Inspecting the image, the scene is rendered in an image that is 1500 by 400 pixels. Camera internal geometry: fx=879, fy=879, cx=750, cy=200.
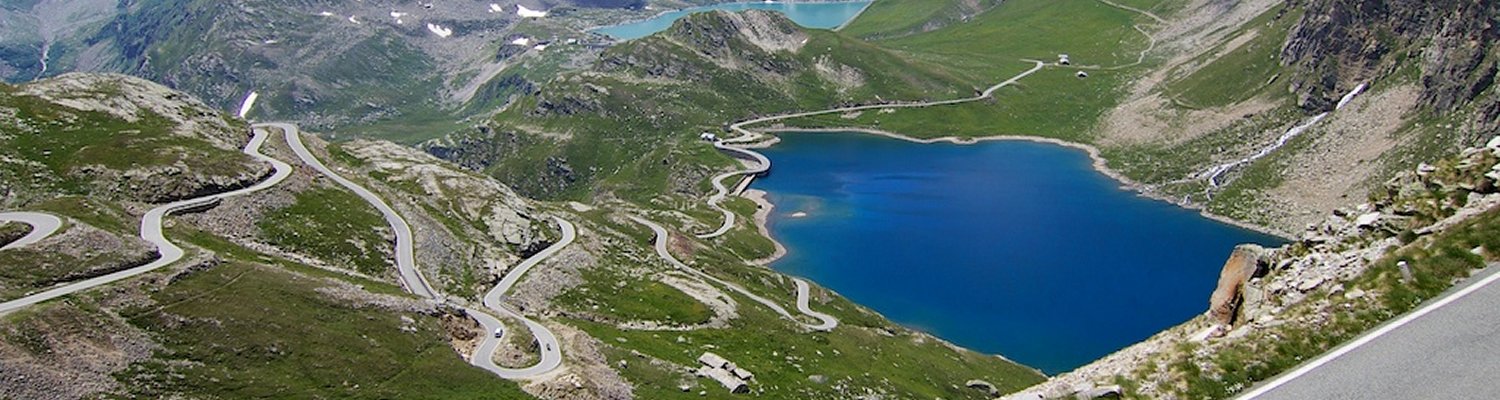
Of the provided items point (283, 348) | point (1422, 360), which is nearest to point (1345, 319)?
point (1422, 360)

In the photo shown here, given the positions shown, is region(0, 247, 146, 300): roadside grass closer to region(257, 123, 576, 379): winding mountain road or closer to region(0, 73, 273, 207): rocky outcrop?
region(257, 123, 576, 379): winding mountain road

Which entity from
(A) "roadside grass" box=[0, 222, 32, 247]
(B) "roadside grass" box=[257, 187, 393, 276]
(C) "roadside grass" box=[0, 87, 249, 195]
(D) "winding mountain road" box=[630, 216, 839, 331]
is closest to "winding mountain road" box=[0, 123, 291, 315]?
(C) "roadside grass" box=[0, 87, 249, 195]

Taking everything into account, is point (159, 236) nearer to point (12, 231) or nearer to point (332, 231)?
point (12, 231)

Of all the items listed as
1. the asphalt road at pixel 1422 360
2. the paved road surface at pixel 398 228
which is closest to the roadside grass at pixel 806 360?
the paved road surface at pixel 398 228

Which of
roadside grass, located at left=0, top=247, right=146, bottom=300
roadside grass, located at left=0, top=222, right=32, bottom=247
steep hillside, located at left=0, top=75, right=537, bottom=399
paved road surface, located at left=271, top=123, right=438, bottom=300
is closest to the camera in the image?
steep hillside, located at left=0, top=75, right=537, bottom=399

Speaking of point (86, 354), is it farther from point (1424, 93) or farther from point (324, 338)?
point (1424, 93)

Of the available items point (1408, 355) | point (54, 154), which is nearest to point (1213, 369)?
point (1408, 355)
